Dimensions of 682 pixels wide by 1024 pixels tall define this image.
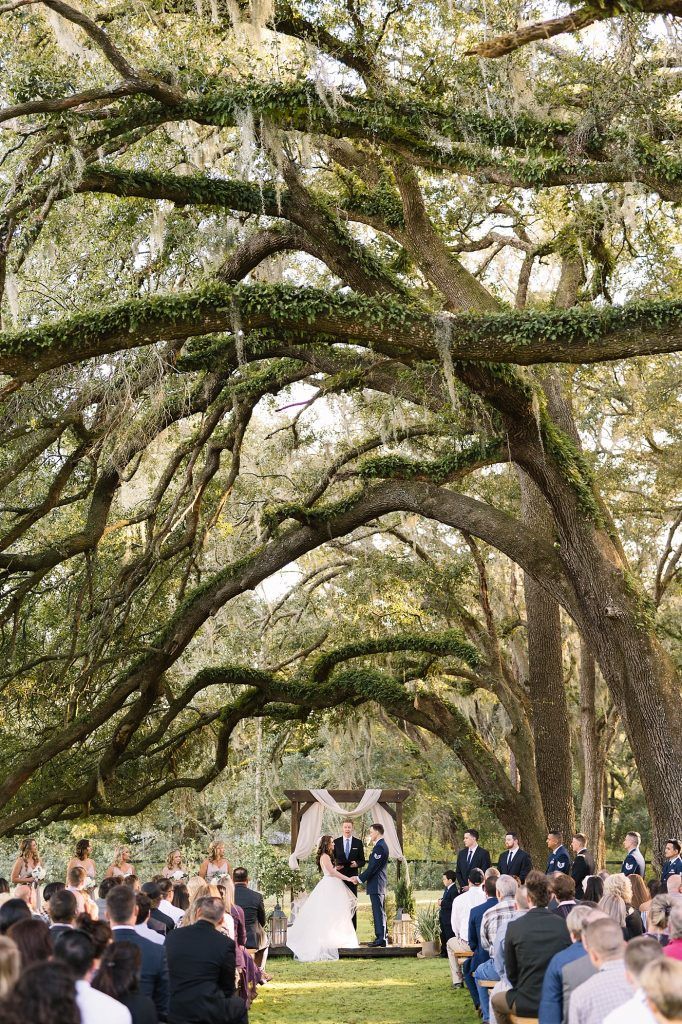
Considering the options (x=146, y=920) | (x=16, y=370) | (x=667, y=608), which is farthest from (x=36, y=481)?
(x=667, y=608)

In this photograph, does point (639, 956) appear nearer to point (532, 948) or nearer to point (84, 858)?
point (532, 948)

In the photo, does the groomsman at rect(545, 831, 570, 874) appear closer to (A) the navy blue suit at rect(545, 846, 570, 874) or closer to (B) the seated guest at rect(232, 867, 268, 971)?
(A) the navy blue suit at rect(545, 846, 570, 874)

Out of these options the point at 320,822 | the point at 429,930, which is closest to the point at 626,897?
the point at 429,930

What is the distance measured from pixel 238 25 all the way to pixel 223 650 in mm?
11727

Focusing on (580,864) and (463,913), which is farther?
(580,864)

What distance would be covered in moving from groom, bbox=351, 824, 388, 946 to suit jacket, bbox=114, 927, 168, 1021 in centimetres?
925

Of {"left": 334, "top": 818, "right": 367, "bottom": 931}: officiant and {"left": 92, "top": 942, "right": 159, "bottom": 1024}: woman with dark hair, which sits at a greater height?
{"left": 334, "top": 818, "right": 367, "bottom": 931}: officiant

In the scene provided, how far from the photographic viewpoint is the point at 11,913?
478cm

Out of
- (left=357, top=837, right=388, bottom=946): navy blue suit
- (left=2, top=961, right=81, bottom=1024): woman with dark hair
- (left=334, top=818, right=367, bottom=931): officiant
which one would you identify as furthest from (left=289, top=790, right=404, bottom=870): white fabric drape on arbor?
(left=2, top=961, right=81, bottom=1024): woman with dark hair

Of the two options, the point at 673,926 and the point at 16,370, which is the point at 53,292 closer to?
the point at 16,370

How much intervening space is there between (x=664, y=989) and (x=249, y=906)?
6505mm

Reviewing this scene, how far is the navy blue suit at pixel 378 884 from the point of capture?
13758 millimetres

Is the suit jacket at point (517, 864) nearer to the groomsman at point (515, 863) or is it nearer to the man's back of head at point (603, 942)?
the groomsman at point (515, 863)

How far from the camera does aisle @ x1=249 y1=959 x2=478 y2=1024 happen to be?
862 cm
